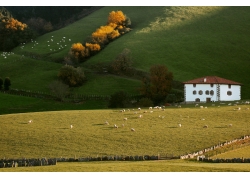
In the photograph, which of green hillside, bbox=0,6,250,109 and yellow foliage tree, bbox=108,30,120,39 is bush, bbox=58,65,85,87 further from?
yellow foliage tree, bbox=108,30,120,39

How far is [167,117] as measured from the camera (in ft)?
213

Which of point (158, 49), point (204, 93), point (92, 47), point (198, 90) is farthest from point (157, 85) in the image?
point (92, 47)

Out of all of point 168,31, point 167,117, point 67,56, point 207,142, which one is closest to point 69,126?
point 167,117

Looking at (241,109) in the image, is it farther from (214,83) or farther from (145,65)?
(145,65)

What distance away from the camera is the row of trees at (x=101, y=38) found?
13666 centimetres

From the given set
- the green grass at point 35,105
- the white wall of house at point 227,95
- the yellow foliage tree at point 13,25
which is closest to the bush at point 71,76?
the green grass at point 35,105

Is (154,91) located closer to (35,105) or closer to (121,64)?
(121,64)

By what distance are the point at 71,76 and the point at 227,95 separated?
38.6 meters

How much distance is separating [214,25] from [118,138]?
105m

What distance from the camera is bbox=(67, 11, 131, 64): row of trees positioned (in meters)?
137

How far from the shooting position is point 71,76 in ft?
394

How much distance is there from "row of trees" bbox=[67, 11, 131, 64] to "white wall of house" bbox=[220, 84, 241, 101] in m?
47.6

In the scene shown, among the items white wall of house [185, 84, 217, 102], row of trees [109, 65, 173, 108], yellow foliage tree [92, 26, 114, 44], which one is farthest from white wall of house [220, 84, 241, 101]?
yellow foliage tree [92, 26, 114, 44]

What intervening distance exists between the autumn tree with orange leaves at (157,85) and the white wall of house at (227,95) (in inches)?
448
